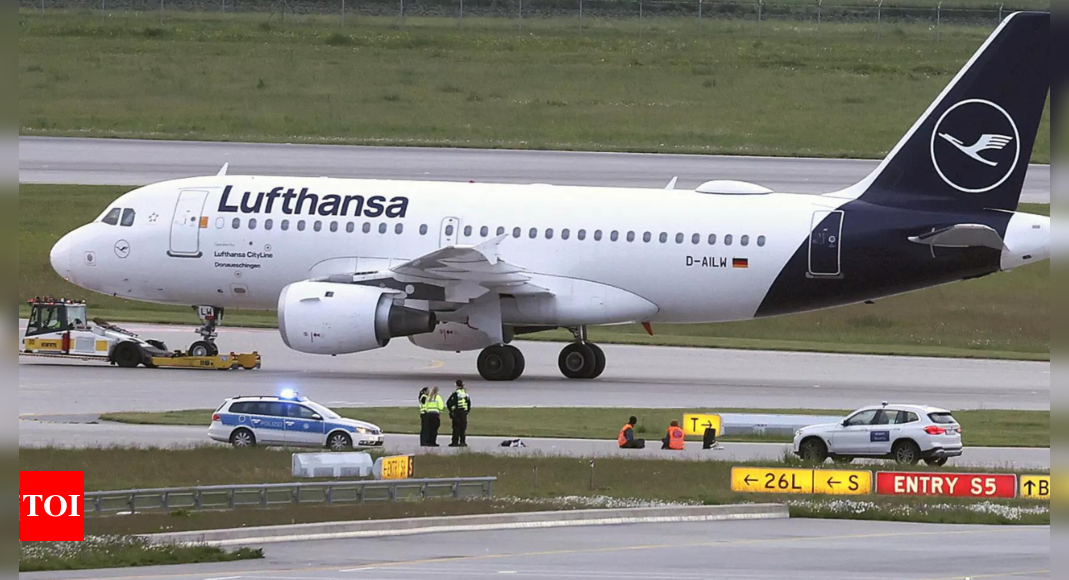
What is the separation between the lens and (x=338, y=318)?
141 ft

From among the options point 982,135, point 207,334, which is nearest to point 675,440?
point 982,135

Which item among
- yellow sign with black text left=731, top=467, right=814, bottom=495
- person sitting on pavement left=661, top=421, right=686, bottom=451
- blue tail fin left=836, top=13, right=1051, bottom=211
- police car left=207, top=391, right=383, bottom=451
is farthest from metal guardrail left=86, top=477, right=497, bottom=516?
blue tail fin left=836, top=13, right=1051, bottom=211

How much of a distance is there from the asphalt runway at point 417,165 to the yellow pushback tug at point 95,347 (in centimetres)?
2239

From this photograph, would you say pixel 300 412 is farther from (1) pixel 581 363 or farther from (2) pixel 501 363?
(1) pixel 581 363

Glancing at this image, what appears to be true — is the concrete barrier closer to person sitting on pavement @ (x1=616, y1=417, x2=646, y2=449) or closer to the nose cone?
person sitting on pavement @ (x1=616, y1=417, x2=646, y2=449)

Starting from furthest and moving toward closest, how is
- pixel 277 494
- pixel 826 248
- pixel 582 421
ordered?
1. pixel 826 248
2. pixel 582 421
3. pixel 277 494

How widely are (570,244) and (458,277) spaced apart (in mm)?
3168

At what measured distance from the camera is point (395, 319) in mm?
43594

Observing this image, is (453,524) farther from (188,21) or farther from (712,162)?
(188,21)

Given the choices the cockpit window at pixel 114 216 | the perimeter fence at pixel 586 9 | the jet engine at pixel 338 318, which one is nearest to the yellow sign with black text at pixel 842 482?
the jet engine at pixel 338 318

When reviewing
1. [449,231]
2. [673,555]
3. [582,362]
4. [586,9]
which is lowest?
[673,555]

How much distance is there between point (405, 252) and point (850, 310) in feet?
70.9

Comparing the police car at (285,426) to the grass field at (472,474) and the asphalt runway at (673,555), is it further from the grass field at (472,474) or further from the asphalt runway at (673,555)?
the asphalt runway at (673,555)

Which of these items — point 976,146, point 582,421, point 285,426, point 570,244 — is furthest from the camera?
point 570,244
